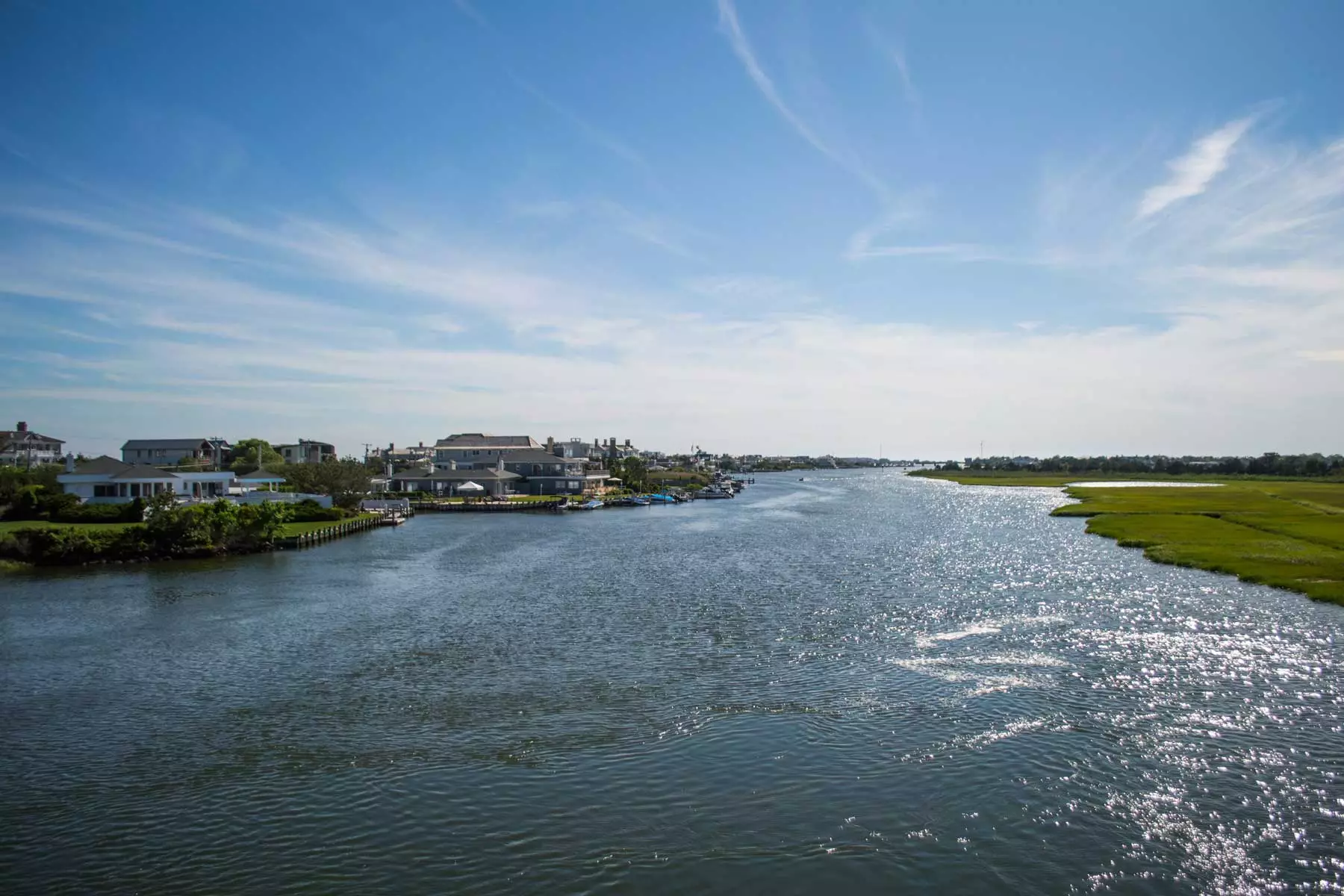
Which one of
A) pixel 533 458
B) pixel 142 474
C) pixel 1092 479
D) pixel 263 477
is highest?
pixel 533 458

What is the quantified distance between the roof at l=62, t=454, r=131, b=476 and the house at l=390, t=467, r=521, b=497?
4134 cm

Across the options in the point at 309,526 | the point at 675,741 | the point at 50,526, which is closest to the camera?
the point at 675,741

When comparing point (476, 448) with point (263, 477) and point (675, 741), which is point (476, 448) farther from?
point (675, 741)

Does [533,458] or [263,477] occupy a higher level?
[533,458]

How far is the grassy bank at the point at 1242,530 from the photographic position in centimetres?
3569

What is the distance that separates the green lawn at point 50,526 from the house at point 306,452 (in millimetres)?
67534

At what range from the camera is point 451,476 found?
104875 millimetres

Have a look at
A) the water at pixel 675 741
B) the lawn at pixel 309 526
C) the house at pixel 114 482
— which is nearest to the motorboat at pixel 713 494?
the lawn at pixel 309 526

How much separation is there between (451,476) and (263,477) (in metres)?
28.2

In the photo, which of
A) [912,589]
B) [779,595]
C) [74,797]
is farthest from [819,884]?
[912,589]

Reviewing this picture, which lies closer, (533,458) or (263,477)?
(263,477)

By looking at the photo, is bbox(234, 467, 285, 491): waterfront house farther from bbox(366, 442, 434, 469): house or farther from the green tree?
bbox(366, 442, 434, 469): house

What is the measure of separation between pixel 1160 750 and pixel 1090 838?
4.69 metres

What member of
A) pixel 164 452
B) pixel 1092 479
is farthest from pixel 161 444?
pixel 1092 479
